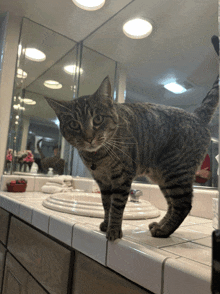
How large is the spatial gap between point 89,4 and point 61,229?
1.61 meters

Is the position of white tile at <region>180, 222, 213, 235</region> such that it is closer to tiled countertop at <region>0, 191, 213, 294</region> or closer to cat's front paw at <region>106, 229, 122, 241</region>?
tiled countertop at <region>0, 191, 213, 294</region>

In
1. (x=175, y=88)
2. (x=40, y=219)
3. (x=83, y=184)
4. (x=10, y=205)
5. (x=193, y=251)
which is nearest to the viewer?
(x=193, y=251)

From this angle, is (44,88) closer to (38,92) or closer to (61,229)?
(38,92)

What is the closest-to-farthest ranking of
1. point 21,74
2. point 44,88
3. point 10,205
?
point 10,205 → point 21,74 → point 44,88

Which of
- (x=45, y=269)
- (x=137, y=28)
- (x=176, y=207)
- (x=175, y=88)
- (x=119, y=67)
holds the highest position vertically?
(x=137, y=28)

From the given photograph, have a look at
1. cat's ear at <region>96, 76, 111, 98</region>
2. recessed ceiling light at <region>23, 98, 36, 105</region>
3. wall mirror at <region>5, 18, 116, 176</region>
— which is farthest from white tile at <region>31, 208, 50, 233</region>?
recessed ceiling light at <region>23, 98, 36, 105</region>

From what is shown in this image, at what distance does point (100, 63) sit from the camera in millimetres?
1751

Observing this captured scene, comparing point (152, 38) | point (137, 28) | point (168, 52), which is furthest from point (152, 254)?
point (137, 28)

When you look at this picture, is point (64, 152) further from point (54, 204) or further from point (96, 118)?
point (96, 118)

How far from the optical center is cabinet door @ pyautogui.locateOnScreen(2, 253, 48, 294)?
0.83 metres

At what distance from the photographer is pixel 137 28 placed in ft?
5.13

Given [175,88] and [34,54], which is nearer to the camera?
[175,88]

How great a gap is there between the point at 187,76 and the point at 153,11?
63cm

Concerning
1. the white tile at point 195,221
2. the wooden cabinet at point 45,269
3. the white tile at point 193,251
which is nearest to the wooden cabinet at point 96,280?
the wooden cabinet at point 45,269
